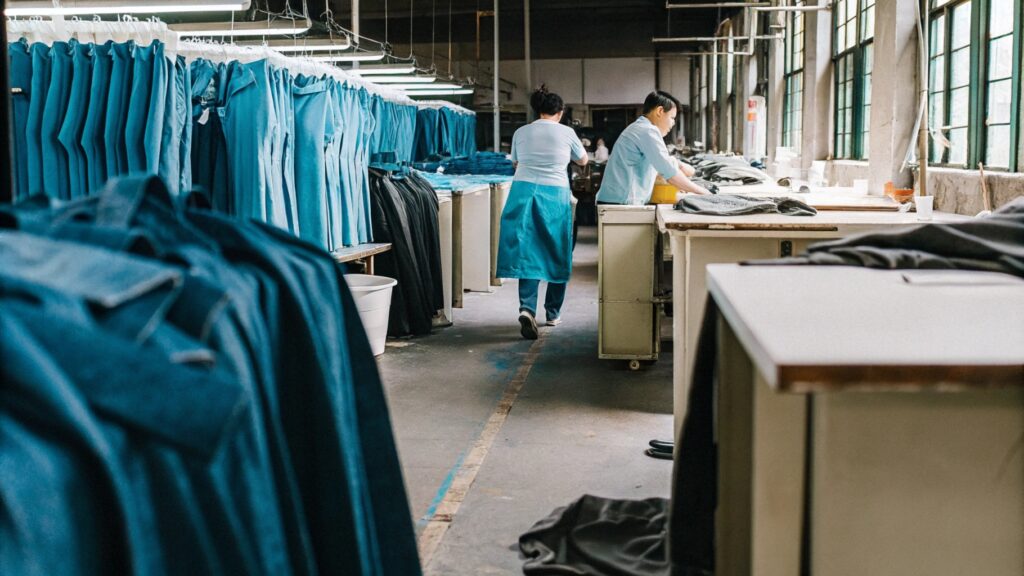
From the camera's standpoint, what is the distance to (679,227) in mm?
3816

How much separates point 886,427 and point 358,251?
4172 millimetres

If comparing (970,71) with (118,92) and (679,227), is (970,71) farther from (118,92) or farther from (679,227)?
(118,92)

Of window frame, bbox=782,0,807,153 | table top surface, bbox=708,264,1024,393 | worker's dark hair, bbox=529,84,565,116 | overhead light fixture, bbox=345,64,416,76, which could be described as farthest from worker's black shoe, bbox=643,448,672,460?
window frame, bbox=782,0,807,153

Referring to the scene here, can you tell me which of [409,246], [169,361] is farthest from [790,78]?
[169,361]

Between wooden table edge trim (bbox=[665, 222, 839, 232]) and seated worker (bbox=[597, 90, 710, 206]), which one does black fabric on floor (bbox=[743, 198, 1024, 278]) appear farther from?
seated worker (bbox=[597, 90, 710, 206])

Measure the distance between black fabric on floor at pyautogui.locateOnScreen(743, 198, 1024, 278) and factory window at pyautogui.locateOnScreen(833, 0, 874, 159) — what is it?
6.92 m

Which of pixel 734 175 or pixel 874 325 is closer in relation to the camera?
pixel 874 325

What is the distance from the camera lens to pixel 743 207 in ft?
13.6

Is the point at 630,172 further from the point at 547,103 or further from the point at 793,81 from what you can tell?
the point at 793,81

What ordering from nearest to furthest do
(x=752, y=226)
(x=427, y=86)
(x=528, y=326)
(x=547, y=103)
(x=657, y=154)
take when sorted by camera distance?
(x=752, y=226), (x=657, y=154), (x=528, y=326), (x=547, y=103), (x=427, y=86)

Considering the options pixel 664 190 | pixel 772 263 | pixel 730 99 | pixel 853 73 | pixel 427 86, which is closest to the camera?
pixel 772 263

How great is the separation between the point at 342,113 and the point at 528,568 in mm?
3185

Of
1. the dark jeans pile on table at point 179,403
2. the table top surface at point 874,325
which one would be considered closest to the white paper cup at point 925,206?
the table top surface at point 874,325

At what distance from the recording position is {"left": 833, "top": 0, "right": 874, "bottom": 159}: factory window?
28.0ft
